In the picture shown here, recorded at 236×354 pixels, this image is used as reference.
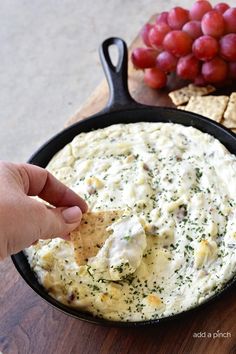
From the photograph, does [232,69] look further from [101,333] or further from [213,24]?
[101,333]

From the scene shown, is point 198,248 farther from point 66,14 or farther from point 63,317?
point 66,14

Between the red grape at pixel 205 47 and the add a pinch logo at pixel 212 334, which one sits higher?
the red grape at pixel 205 47

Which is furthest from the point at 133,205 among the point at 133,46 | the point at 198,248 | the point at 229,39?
the point at 133,46

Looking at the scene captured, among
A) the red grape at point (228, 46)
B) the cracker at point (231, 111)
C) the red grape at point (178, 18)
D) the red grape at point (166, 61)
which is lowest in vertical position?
the cracker at point (231, 111)

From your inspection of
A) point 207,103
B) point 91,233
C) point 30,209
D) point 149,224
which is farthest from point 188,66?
point 30,209

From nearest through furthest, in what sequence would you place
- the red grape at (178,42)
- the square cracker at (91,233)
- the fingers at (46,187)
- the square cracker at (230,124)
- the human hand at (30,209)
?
1. the human hand at (30,209)
2. the fingers at (46,187)
3. the square cracker at (91,233)
4. the square cracker at (230,124)
5. the red grape at (178,42)

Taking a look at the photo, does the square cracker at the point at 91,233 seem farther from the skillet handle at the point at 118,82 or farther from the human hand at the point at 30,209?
the skillet handle at the point at 118,82

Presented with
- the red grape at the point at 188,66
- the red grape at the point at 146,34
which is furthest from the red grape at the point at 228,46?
the red grape at the point at 146,34
